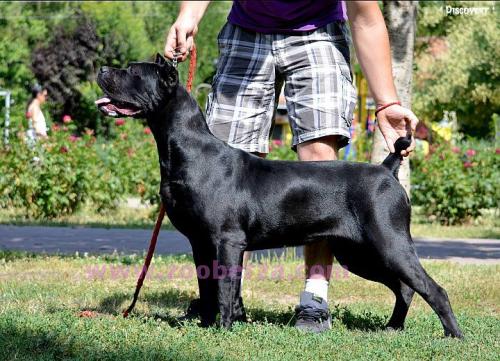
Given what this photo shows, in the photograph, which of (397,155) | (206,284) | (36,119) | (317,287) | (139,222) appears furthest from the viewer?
(36,119)

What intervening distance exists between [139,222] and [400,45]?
513cm

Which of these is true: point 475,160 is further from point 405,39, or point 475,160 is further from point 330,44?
point 330,44

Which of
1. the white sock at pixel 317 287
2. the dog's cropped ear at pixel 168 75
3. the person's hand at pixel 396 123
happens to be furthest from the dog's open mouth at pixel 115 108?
the white sock at pixel 317 287

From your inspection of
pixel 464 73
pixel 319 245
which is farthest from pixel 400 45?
pixel 464 73

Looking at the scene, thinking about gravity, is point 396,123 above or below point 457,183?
above

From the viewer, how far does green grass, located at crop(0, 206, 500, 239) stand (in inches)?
437

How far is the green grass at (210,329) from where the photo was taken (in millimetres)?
3912

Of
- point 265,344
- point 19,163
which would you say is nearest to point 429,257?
point 265,344

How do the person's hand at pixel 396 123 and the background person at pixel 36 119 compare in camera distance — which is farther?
the background person at pixel 36 119

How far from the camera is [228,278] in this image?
4301 millimetres

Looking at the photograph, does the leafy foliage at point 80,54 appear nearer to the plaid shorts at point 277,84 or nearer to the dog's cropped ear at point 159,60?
the plaid shorts at point 277,84

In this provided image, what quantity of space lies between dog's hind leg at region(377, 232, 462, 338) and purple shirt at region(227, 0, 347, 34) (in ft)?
4.47

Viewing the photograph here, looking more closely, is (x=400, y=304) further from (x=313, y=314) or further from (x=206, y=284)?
(x=206, y=284)

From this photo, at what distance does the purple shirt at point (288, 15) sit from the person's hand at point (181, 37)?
1.50 feet
